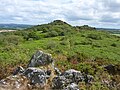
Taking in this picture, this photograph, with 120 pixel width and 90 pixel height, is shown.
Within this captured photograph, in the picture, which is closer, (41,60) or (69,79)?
(69,79)

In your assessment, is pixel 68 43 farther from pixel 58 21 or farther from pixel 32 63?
pixel 58 21

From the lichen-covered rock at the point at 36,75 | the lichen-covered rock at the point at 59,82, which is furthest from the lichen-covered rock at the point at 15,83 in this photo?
the lichen-covered rock at the point at 59,82

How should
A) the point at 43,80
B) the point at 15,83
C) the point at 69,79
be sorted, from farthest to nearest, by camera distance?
the point at 43,80 → the point at 15,83 → the point at 69,79

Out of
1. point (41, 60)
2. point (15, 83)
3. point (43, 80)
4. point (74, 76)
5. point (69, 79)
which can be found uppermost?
point (41, 60)

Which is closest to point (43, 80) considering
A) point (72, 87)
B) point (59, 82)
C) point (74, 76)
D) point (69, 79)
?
point (59, 82)

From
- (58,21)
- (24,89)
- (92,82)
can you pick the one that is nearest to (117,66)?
(92,82)

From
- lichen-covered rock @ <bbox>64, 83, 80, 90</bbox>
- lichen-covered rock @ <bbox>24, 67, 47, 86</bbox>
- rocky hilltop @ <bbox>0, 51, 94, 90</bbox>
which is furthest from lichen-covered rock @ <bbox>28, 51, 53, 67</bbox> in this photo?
lichen-covered rock @ <bbox>64, 83, 80, 90</bbox>

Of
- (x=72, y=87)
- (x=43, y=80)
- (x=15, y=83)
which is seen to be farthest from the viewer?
(x=43, y=80)

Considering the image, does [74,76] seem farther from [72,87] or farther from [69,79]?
[72,87]

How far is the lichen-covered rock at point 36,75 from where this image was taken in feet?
52.5

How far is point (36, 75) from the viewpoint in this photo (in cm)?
1612

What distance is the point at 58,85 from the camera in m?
15.7

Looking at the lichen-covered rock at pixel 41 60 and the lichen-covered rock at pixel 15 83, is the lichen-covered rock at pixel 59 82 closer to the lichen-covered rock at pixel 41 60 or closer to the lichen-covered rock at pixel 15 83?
the lichen-covered rock at pixel 15 83

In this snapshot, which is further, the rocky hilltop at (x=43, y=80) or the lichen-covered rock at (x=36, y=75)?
the lichen-covered rock at (x=36, y=75)
